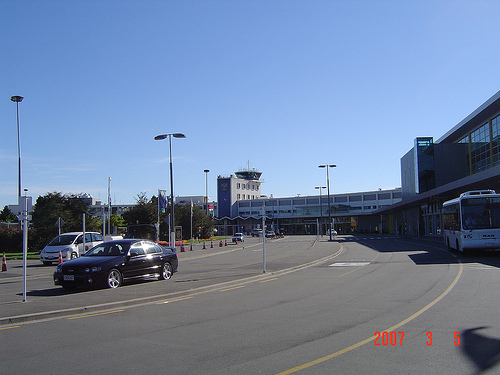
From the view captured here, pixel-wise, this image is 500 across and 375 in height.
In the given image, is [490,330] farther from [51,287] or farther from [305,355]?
[51,287]

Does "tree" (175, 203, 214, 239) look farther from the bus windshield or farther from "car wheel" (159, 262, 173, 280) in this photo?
"car wheel" (159, 262, 173, 280)

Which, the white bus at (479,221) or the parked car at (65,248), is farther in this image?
the parked car at (65,248)

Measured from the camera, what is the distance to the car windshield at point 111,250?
15797mm

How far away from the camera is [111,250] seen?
15891 millimetres

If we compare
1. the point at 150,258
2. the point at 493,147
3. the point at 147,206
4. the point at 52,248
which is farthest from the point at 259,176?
the point at 150,258

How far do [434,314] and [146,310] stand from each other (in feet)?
21.4

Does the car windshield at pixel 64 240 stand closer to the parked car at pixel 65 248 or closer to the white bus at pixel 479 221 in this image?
the parked car at pixel 65 248

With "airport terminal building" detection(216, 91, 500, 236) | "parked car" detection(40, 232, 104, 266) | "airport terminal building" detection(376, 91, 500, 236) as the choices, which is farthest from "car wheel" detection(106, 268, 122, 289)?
"airport terminal building" detection(376, 91, 500, 236)

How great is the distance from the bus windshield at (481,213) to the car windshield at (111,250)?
57.5 feet

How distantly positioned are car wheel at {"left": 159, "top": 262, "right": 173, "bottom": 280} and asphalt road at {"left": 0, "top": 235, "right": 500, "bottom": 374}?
185cm

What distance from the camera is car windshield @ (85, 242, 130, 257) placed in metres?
15.8

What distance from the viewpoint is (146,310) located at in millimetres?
11281

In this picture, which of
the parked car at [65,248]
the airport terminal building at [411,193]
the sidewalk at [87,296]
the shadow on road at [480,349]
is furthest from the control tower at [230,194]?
the shadow on road at [480,349]

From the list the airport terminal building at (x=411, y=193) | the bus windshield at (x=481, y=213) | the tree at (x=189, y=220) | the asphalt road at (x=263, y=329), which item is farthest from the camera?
the tree at (x=189, y=220)
